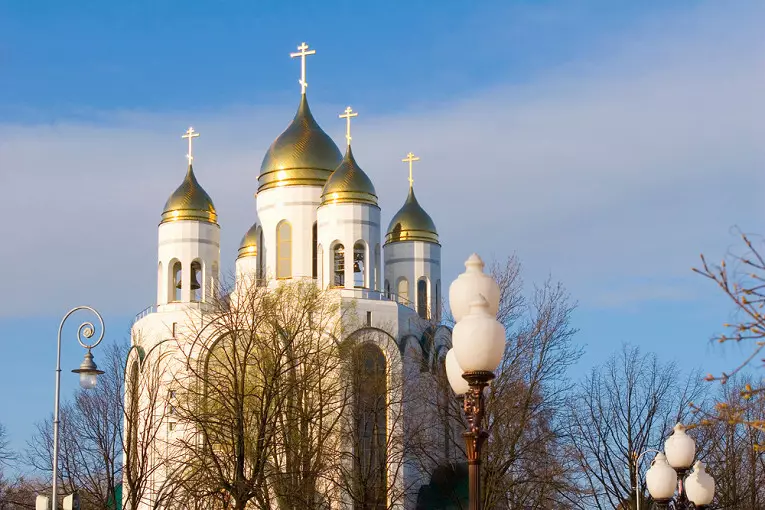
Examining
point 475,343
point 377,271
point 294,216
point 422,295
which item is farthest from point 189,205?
point 475,343

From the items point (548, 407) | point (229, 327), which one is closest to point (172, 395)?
point (229, 327)

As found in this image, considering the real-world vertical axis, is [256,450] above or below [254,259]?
below

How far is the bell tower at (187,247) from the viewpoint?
43.6 m

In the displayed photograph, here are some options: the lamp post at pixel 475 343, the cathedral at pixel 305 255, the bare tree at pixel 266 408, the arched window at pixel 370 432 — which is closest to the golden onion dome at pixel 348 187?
the cathedral at pixel 305 255

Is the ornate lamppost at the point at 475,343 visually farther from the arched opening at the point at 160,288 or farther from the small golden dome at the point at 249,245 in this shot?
the small golden dome at the point at 249,245

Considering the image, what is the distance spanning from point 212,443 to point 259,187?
14383 mm

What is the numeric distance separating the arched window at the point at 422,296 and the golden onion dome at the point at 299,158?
7122 mm

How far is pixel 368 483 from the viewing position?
33.7 meters

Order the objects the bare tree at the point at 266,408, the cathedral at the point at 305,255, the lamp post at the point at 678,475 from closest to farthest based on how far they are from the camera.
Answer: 1. the lamp post at the point at 678,475
2. the bare tree at the point at 266,408
3. the cathedral at the point at 305,255

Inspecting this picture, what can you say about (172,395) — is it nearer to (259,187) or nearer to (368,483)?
(368,483)

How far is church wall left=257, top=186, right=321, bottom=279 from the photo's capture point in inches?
1634

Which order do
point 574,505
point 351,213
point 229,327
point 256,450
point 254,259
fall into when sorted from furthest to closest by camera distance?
point 254,259, point 351,213, point 574,505, point 229,327, point 256,450

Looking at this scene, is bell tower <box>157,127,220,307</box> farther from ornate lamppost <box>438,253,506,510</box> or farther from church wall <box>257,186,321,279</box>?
ornate lamppost <box>438,253,506,510</box>

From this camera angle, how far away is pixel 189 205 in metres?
44.4
